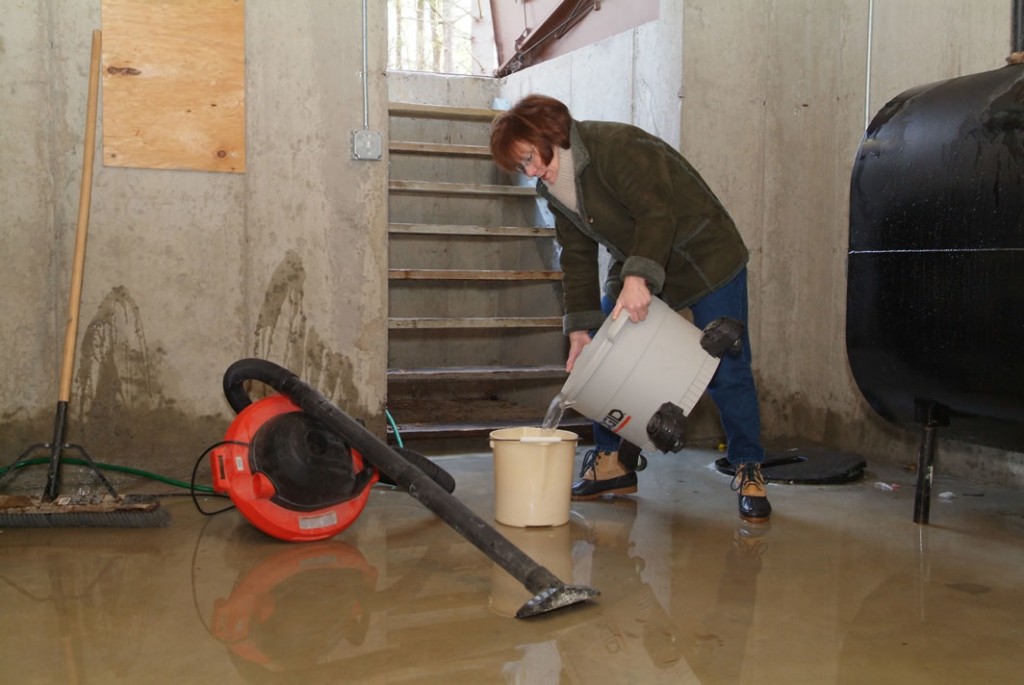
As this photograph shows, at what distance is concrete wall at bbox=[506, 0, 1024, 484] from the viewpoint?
380cm

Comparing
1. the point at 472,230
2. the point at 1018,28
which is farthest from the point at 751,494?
the point at 472,230

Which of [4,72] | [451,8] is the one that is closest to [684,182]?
[4,72]

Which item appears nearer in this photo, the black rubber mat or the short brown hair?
the short brown hair

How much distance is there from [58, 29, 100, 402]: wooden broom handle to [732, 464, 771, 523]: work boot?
74.8 inches

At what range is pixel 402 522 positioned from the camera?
2.73m

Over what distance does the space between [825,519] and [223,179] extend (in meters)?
2.13

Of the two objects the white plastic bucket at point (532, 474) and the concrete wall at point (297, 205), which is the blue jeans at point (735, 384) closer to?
the white plastic bucket at point (532, 474)

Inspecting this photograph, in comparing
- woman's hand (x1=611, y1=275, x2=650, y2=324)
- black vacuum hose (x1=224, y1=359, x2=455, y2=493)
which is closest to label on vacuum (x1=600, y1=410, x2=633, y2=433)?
woman's hand (x1=611, y1=275, x2=650, y2=324)

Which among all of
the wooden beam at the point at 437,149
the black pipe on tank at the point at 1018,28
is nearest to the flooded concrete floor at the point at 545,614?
the black pipe on tank at the point at 1018,28

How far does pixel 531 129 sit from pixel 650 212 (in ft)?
1.21

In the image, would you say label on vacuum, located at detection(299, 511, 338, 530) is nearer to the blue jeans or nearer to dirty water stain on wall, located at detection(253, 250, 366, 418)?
dirty water stain on wall, located at detection(253, 250, 366, 418)

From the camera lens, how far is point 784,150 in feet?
13.1

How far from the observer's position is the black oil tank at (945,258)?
91.6 inches

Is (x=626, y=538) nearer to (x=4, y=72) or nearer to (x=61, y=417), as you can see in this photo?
(x=61, y=417)
